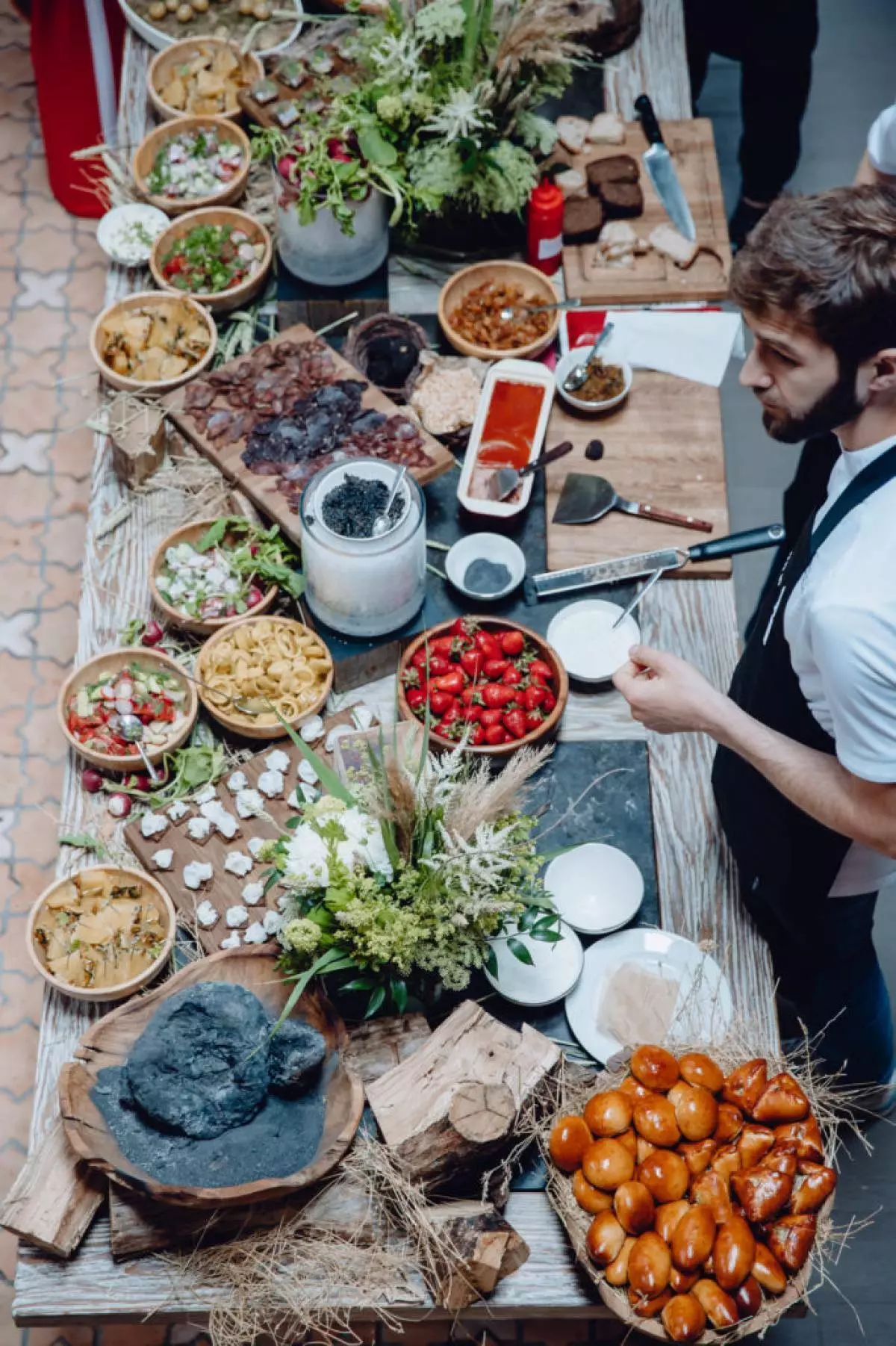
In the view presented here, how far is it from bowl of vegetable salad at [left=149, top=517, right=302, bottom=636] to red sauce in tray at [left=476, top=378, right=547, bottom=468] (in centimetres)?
52

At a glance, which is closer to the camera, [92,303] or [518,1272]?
[518,1272]

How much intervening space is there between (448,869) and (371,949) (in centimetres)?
18

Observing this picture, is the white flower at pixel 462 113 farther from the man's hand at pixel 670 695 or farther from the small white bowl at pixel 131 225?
the man's hand at pixel 670 695

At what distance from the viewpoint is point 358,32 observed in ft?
10.7

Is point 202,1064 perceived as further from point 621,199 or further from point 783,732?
point 621,199

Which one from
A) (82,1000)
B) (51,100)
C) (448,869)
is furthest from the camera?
(51,100)

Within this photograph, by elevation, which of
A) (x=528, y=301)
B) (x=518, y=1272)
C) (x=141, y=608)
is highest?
(x=528, y=301)

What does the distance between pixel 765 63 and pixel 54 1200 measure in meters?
3.68

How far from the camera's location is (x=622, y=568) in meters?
2.88

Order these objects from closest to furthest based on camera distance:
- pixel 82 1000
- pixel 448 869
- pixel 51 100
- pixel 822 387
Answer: pixel 822 387 → pixel 448 869 → pixel 82 1000 → pixel 51 100

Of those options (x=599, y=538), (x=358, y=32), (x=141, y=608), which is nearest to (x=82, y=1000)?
(x=141, y=608)

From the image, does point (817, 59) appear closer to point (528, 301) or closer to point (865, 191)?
point (528, 301)

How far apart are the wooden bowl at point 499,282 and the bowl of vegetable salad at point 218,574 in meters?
0.70

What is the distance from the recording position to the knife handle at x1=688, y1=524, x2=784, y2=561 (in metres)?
2.72
